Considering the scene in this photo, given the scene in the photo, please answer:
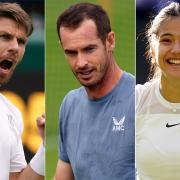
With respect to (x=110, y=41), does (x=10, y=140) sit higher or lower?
lower

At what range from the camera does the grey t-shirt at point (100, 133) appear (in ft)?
8.27

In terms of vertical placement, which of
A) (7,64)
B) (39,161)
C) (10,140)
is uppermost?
(7,64)

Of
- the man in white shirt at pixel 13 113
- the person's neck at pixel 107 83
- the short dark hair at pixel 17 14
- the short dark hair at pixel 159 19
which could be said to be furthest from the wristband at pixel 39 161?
the short dark hair at pixel 159 19

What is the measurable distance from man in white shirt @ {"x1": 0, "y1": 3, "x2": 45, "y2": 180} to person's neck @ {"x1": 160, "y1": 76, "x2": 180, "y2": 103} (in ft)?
2.08

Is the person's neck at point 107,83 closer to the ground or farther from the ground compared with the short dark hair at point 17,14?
closer to the ground

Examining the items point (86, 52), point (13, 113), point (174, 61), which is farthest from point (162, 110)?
point (13, 113)

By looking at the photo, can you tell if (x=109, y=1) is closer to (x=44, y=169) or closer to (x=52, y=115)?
(x=52, y=115)

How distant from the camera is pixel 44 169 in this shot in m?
2.58

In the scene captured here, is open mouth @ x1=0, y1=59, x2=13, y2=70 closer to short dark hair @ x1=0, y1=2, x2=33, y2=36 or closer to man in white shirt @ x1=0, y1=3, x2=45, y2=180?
man in white shirt @ x1=0, y1=3, x2=45, y2=180

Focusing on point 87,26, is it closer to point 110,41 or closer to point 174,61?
point 110,41

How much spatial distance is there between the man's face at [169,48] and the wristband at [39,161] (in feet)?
2.41

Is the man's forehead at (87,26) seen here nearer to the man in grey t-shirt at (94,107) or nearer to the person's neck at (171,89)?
the man in grey t-shirt at (94,107)

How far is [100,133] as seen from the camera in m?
2.56

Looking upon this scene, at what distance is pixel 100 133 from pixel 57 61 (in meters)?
0.42
